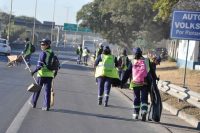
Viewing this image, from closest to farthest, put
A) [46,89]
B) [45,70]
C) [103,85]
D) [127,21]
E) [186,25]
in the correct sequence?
1. [46,89]
2. [45,70]
3. [103,85]
4. [186,25]
5. [127,21]

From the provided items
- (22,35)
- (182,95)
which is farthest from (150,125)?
(22,35)

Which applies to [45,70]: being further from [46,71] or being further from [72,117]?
[72,117]

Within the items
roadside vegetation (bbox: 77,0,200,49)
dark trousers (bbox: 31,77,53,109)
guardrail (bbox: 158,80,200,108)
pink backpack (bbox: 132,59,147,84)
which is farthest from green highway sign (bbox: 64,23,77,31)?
pink backpack (bbox: 132,59,147,84)

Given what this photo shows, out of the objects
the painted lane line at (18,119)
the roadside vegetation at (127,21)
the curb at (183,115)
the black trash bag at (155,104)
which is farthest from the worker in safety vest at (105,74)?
the roadside vegetation at (127,21)

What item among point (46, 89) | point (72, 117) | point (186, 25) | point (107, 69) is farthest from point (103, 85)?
point (72, 117)

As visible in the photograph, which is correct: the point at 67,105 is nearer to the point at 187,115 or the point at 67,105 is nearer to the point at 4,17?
the point at 187,115

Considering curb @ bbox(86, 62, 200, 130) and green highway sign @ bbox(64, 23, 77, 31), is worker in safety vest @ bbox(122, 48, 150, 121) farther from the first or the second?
green highway sign @ bbox(64, 23, 77, 31)

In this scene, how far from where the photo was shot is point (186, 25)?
18.9 meters

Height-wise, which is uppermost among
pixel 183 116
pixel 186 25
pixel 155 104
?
pixel 186 25

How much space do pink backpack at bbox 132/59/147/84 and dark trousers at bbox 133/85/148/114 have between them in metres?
0.19

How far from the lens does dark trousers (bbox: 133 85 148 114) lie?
567 inches

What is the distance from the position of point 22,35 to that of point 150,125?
404 feet

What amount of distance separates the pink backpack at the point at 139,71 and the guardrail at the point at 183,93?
161 cm

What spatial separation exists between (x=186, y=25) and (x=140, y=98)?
5.02 m
